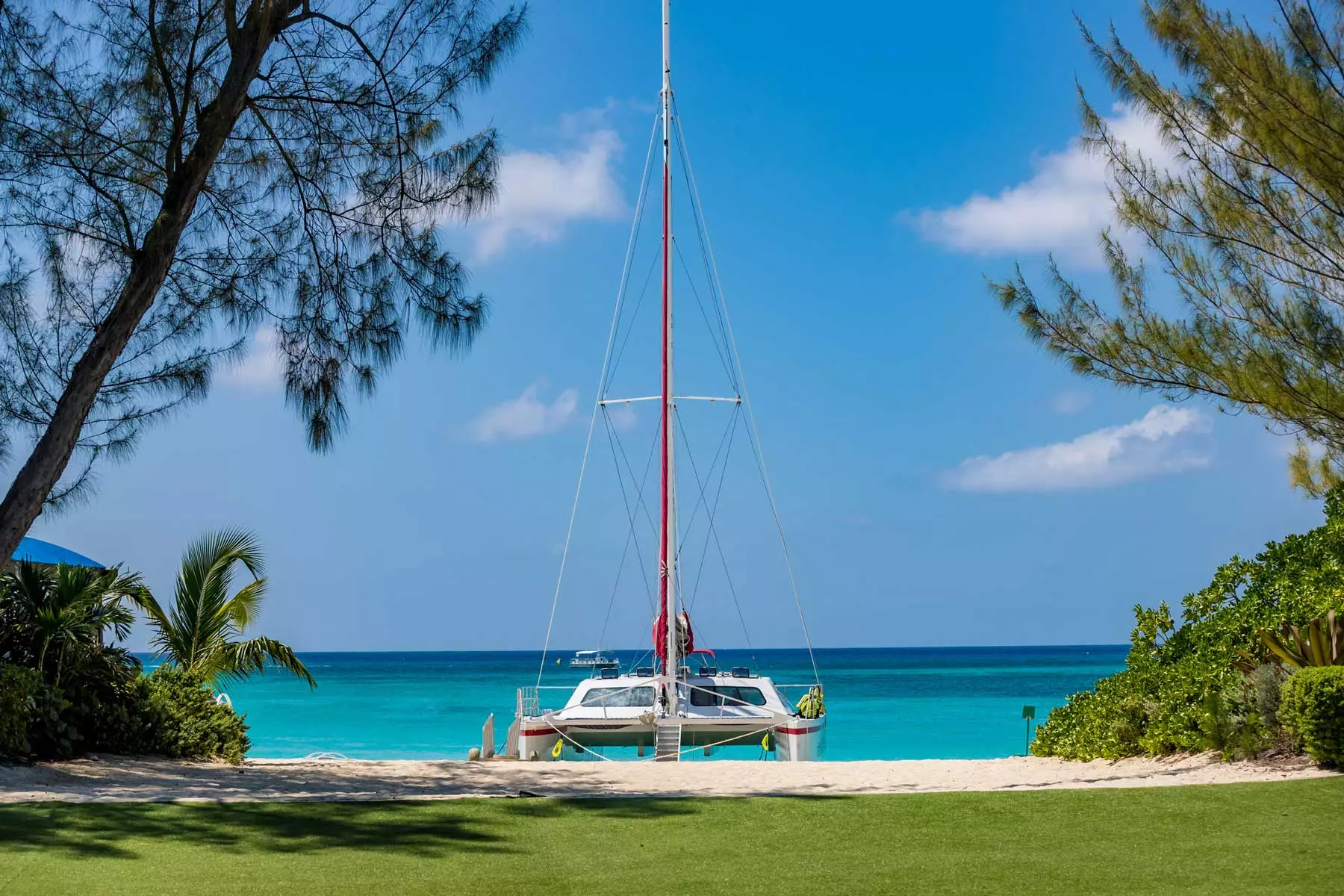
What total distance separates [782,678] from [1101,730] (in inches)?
2481

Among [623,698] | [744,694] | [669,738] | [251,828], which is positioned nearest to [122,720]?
[251,828]

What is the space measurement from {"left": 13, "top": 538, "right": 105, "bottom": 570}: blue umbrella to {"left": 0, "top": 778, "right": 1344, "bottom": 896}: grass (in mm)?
6532

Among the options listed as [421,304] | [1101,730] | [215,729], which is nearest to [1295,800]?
[1101,730]

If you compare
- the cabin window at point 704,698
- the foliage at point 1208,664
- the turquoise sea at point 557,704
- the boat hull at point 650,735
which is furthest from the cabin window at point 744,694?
the turquoise sea at point 557,704

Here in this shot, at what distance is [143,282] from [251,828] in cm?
478

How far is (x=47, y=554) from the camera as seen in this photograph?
14.6 meters

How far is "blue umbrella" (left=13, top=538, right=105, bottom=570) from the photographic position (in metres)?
14.1

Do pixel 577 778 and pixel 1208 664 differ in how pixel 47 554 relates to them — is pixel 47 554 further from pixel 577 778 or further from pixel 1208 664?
pixel 1208 664

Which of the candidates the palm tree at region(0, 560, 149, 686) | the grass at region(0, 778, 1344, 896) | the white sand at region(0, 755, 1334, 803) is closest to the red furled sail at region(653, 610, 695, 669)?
the white sand at region(0, 755, 1334, 803)

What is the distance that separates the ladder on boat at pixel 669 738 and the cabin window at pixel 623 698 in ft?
5.03

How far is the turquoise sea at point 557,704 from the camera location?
34438mm

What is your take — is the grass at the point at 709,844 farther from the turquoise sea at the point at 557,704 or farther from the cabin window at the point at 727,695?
the turquoise sea at the point at 557,704

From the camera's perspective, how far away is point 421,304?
1059 cm

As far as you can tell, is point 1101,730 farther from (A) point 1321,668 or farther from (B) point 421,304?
(B) point 421,304
